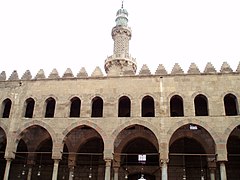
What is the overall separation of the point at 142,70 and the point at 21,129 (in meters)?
8.28

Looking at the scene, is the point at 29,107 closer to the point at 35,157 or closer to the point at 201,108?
the point at 35,157

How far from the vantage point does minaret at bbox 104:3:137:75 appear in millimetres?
26219

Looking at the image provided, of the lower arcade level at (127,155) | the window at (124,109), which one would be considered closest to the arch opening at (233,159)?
the lower arcade level at (127,155)

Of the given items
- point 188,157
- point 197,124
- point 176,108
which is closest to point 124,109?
point 176,108

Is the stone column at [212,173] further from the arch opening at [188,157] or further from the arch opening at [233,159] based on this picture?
the arch opening at [233,159]

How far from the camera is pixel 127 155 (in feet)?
64.1

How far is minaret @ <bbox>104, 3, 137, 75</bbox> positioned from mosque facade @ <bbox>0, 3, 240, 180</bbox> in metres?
7.31

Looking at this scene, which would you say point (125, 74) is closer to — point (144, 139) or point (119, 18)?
point (144, 139)

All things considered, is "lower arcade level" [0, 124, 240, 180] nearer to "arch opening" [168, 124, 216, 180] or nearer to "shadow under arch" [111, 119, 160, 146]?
"arch opening" [168, 124, 216, 180]

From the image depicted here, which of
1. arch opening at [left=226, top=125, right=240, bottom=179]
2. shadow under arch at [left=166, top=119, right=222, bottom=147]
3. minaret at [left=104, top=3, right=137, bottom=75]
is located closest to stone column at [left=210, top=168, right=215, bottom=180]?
arch opening at [left=226, top=125, right=240, bottom=179]

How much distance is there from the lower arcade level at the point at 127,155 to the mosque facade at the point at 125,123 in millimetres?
64

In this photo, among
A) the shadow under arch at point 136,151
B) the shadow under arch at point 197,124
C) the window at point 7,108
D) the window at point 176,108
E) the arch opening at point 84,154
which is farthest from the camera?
the window at point 7,108

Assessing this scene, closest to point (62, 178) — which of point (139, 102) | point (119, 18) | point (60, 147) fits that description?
point (60, 147)

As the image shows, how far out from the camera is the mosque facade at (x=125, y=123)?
16141mm
